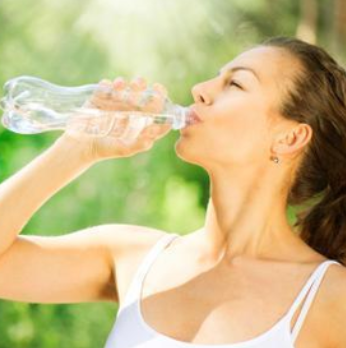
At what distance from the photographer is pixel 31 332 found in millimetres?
4293

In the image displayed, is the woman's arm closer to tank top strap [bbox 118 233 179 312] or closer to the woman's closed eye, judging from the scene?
tank top strap [bbox 118 233 179 312]

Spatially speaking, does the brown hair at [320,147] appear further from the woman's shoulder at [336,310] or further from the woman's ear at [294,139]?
the woman's shoulder at [336,310]

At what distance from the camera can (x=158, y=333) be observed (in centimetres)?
185

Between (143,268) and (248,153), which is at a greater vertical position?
(248,153)

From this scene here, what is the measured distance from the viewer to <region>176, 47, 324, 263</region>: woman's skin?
193 centimetres

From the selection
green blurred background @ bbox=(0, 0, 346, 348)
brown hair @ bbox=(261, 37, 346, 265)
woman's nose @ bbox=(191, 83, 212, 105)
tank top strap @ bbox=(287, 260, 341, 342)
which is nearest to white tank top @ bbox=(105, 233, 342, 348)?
tank top strap @ bbox=(287, 260, 341, 342)

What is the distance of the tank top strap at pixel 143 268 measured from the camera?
76.9 inches

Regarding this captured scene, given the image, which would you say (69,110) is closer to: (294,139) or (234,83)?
(234,83)

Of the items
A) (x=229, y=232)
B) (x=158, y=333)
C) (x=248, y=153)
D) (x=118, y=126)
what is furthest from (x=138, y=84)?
(x=158, y=333)

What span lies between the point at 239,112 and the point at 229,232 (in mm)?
249

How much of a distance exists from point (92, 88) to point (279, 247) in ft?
1.61

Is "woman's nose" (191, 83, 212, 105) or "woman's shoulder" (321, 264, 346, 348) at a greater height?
"woman's nose" (191, 83, 212, 105)

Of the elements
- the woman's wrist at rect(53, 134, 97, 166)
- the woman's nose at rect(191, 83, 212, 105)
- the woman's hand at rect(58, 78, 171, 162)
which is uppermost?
the woman's nose at rect(191, 83, 212, 105)

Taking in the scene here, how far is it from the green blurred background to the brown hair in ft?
6.94
